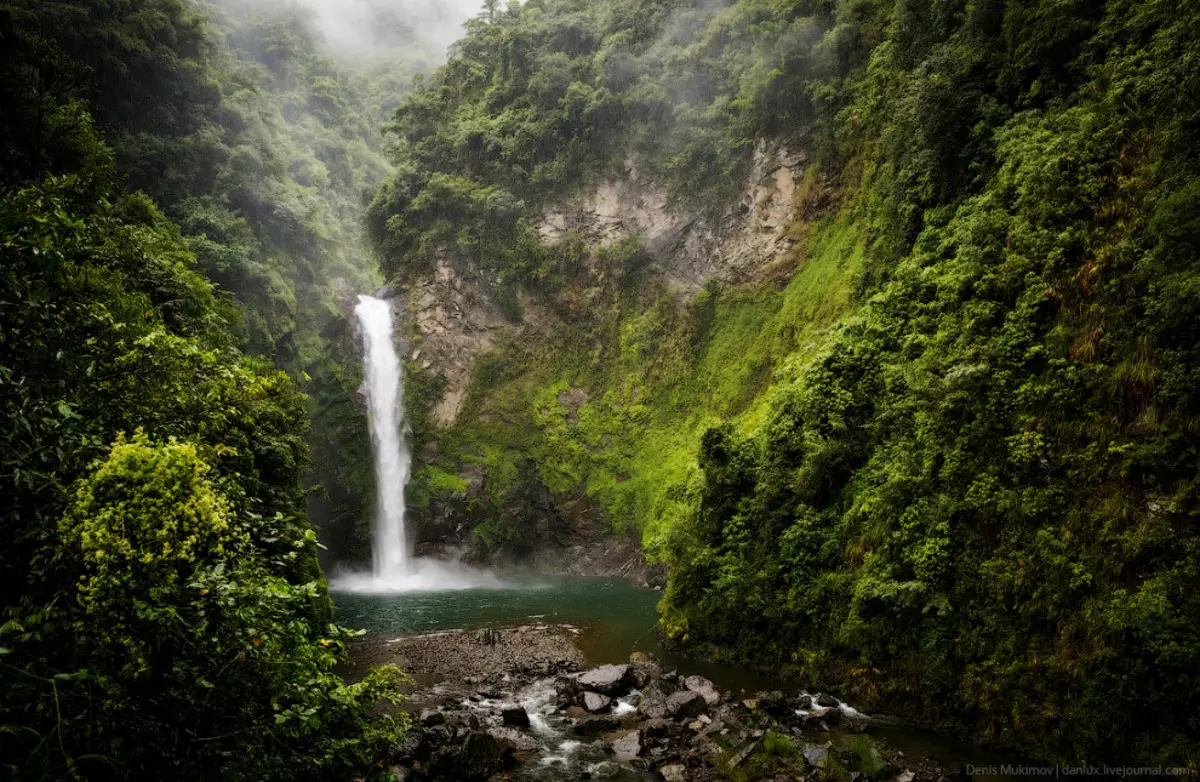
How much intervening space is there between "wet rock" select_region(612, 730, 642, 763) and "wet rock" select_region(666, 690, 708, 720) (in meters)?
0.87

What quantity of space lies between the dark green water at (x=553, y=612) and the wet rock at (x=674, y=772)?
3488 millimetres

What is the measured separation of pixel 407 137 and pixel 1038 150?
29.7 metres

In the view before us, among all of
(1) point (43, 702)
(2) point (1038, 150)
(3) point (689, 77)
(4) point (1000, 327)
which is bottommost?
(1) point (43, 702)

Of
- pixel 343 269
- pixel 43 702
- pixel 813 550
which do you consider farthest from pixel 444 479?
pixel 43 702

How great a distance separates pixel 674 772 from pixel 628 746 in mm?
1154

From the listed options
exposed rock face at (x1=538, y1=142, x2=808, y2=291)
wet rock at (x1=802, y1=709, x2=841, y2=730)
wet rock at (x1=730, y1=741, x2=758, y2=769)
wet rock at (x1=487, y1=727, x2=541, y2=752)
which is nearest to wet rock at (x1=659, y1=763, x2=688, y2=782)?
wet rock at (x1=730, y1=741, x2=758, y2=769)

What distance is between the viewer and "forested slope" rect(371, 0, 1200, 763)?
7965 mm

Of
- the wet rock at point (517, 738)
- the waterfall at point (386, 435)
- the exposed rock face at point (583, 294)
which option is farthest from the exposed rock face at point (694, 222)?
the wet rock at point (517, 738)

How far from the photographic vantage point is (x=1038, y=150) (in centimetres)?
1114

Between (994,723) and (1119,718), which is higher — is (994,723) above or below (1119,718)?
below

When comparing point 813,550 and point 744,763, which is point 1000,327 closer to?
point 813,550

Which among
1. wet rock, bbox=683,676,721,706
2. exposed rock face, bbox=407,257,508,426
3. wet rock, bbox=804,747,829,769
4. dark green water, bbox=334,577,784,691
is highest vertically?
exposed rock face, bbox=407,257,508,426

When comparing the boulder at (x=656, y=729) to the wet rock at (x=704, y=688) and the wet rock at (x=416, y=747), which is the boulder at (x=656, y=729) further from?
the wet rock at (x=416, y=747)

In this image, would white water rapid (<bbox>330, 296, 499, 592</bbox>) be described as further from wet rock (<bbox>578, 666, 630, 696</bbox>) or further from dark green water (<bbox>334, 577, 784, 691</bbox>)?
wet rock (<bbox>578, 666, 630, 696</bbox>)
